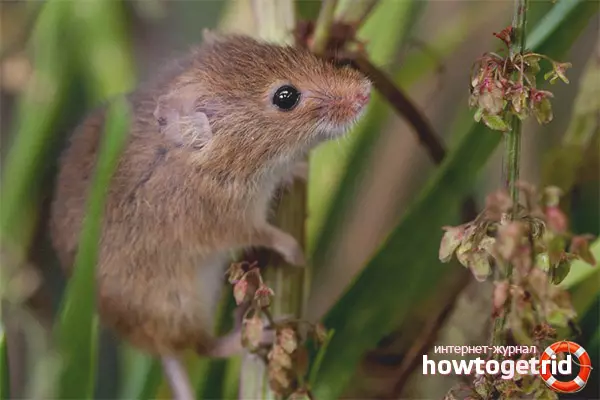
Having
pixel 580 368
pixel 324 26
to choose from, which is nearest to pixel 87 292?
pixel 324 26

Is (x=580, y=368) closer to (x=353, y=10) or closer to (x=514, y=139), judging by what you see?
(x=514, y=139)

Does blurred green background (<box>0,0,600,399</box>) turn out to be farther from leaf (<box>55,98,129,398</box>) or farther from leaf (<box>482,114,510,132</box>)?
leaf (<box>482,114,510,132</box>)

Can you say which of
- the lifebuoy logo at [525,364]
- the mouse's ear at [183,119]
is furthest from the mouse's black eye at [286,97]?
the lifebuoy logo at [525,364]

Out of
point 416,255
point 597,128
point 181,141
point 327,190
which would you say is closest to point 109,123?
point 181,141

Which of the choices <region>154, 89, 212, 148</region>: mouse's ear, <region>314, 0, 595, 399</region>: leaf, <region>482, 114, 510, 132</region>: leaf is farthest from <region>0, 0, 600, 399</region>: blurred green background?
<region>482, 114, 510, 132</region>: leaf

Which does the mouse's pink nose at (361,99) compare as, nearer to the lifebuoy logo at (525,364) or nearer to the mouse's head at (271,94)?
the mouse's head at (271,94)

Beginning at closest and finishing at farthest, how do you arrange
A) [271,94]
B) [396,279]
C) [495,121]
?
1. [495,121]
2. [271,94]
3. [396,279]
